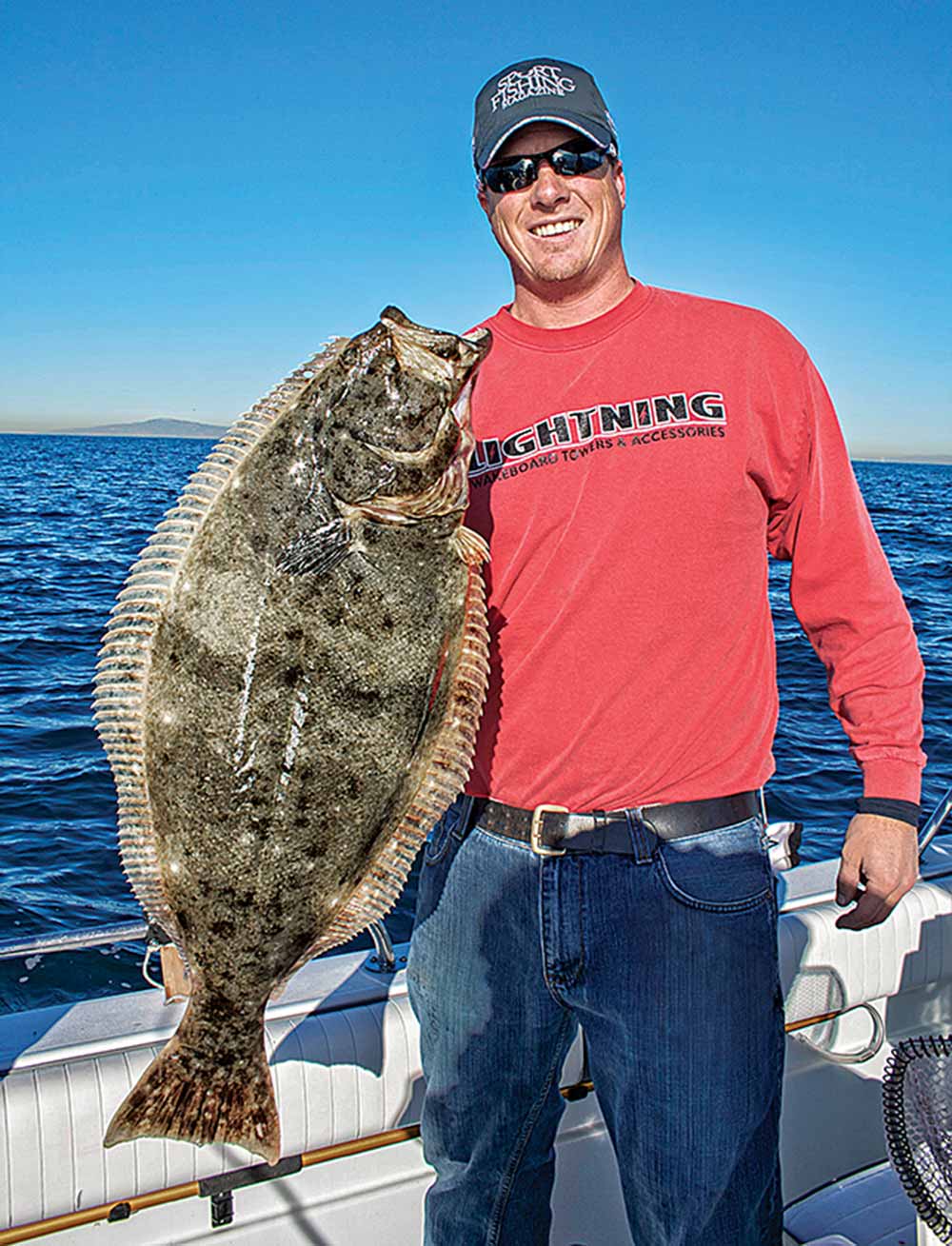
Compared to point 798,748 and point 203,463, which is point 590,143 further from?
point 798,748

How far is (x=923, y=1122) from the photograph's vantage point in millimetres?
2461

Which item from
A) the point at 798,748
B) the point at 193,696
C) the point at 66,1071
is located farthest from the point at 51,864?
the point at 798,748

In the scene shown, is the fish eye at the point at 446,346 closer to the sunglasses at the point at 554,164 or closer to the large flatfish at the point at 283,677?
the large flatfish at the point at 283,677

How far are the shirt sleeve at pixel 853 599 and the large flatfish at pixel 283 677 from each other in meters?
0.95

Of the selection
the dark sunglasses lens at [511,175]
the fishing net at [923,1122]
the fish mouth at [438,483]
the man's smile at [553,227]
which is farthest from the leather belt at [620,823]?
the dark sunglasses lens at [511,175]

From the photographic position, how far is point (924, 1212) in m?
2.33

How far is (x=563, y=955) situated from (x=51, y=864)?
20.5 feet

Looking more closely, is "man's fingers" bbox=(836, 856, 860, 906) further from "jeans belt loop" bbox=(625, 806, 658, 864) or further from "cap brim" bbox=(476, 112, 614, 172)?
"cap brim" bbox=(476, 112, 614, 172)

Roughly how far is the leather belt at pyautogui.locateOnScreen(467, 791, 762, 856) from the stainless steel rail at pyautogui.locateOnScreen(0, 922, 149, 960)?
4.17 feet

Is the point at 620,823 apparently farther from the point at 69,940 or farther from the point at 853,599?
the point at 69,940

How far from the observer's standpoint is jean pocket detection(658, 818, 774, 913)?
2.40 metres

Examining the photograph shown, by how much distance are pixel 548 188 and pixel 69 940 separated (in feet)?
8.24

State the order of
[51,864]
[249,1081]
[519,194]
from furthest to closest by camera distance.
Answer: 1. [51,864]
2. [519,194]
3. [249,1081]

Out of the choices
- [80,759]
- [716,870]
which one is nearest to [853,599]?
[716,870]
